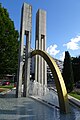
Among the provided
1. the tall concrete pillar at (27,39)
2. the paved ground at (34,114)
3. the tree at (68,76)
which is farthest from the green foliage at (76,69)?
the paved ground at (34,114)

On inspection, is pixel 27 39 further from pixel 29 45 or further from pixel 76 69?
pixel 76 69

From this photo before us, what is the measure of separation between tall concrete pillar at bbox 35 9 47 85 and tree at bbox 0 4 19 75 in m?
7.25

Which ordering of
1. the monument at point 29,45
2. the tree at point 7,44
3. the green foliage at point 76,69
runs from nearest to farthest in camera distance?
1. the monument at point 29,45
2. the tree at point 7,44
3. the green foliage at point 76,69

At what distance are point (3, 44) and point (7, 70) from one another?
397 cm

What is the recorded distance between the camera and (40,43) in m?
23.0

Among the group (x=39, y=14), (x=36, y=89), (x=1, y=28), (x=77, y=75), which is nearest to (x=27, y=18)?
(x=39, y=14)

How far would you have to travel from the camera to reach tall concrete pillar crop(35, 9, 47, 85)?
2265 cm

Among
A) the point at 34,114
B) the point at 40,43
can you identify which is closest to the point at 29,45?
the point at 40,43

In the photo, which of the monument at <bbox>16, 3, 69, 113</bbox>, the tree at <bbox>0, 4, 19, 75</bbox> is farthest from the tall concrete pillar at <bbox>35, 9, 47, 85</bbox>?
the tree at <bbox>0, 4, 19, 75</bbox>

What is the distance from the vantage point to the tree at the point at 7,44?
29.1 metres

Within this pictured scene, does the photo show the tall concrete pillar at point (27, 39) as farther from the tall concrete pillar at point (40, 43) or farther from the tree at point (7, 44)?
the tree at point (7, 44)

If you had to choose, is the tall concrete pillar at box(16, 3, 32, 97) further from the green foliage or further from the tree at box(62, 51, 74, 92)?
the green foliage

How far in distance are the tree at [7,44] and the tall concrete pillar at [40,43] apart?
7.25 meters

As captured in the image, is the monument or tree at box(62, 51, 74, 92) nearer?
the monument
